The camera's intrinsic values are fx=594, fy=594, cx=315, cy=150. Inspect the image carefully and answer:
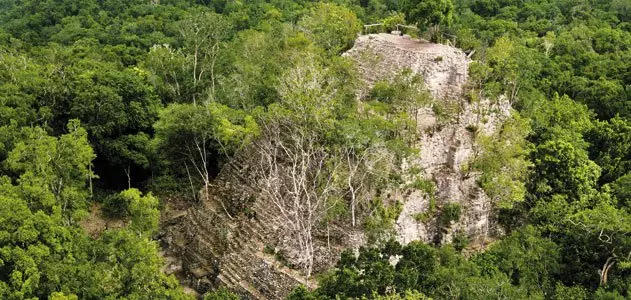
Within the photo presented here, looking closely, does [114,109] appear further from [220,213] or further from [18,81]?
[220,213]

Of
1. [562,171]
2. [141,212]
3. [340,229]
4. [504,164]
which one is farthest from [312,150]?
[562,171]

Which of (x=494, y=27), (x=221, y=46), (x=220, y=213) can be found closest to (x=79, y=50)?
(x=221, y=46)

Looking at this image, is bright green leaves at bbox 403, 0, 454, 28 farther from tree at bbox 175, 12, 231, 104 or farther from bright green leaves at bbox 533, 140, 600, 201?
tree at bbox 175, 12, 231, 104

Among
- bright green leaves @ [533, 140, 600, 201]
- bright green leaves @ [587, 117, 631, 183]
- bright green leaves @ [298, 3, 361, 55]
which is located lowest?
bright green leaves @ [587, 117, 631, 183]

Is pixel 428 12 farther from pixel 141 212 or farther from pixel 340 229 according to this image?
pixel 141 212

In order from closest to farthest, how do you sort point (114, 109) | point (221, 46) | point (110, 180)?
point (114, 109)
point (110, 180)
point (221, 46)

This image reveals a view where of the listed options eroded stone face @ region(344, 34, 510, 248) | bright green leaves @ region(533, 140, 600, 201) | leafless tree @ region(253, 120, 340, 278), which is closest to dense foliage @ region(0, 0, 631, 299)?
bright green leaves @ region(533, 140, 600, 201)
